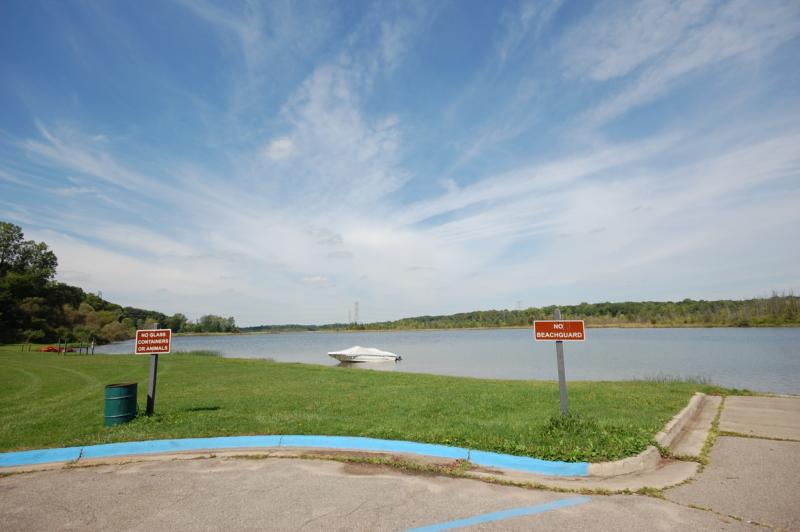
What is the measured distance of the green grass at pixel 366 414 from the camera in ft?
23.1

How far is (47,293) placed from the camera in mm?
69250

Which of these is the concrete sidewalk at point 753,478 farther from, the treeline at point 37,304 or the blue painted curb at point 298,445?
the treeline at point 37,304

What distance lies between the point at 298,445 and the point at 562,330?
483 centimetres

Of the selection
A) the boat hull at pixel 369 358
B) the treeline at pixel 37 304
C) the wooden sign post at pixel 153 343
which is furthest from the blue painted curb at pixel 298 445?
the treeline at pixel 37 304

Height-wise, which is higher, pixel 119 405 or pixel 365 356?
pixel 119 405

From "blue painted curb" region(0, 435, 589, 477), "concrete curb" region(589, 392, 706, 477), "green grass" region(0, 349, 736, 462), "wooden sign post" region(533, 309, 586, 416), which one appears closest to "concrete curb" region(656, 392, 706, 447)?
"concrete curb" region(589, 392, 706, 477)

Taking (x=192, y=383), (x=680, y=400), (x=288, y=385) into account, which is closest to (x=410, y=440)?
(x=680, y=400)

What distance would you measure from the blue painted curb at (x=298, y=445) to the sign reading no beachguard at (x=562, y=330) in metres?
2.28

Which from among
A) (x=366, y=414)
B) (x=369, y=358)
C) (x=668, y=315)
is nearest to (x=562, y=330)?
(x=366, y=414)

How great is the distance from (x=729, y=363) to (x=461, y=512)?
3302cm

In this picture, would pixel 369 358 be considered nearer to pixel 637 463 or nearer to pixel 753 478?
pixel 637 463

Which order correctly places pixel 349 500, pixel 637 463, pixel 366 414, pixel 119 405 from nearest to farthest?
1. pixel 349 500
2. pixel 637 463
3. pixel 119 405
4. pixel 366 414

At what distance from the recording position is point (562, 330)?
25.3ft

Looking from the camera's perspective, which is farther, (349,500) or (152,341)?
(152,341)
